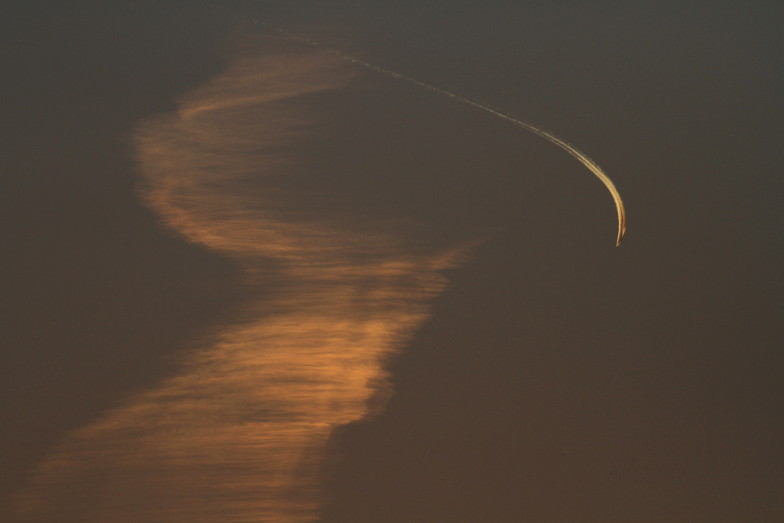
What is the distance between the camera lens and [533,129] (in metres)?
2.71

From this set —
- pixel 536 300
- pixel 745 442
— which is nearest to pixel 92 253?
pixel 536 300

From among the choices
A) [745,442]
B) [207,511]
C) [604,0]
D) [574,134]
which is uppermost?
[604,0]

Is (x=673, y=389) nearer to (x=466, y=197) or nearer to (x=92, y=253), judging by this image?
(x=466, y=197)

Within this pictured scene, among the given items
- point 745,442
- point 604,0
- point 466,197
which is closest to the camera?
point 745,442

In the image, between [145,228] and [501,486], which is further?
[145,228]

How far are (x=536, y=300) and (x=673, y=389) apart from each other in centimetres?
35

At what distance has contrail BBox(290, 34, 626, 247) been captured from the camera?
2361mm

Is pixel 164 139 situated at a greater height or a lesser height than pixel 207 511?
greater

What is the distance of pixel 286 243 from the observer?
223 centimetres

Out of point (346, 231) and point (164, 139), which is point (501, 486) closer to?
point (346, 231)

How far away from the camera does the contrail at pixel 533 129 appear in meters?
2.36

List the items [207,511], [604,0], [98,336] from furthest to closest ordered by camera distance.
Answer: [604,0]
[98,336]
[207,511]

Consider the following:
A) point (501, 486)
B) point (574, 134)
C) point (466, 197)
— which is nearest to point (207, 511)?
point (501, 486)

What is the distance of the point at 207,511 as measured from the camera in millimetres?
1555
